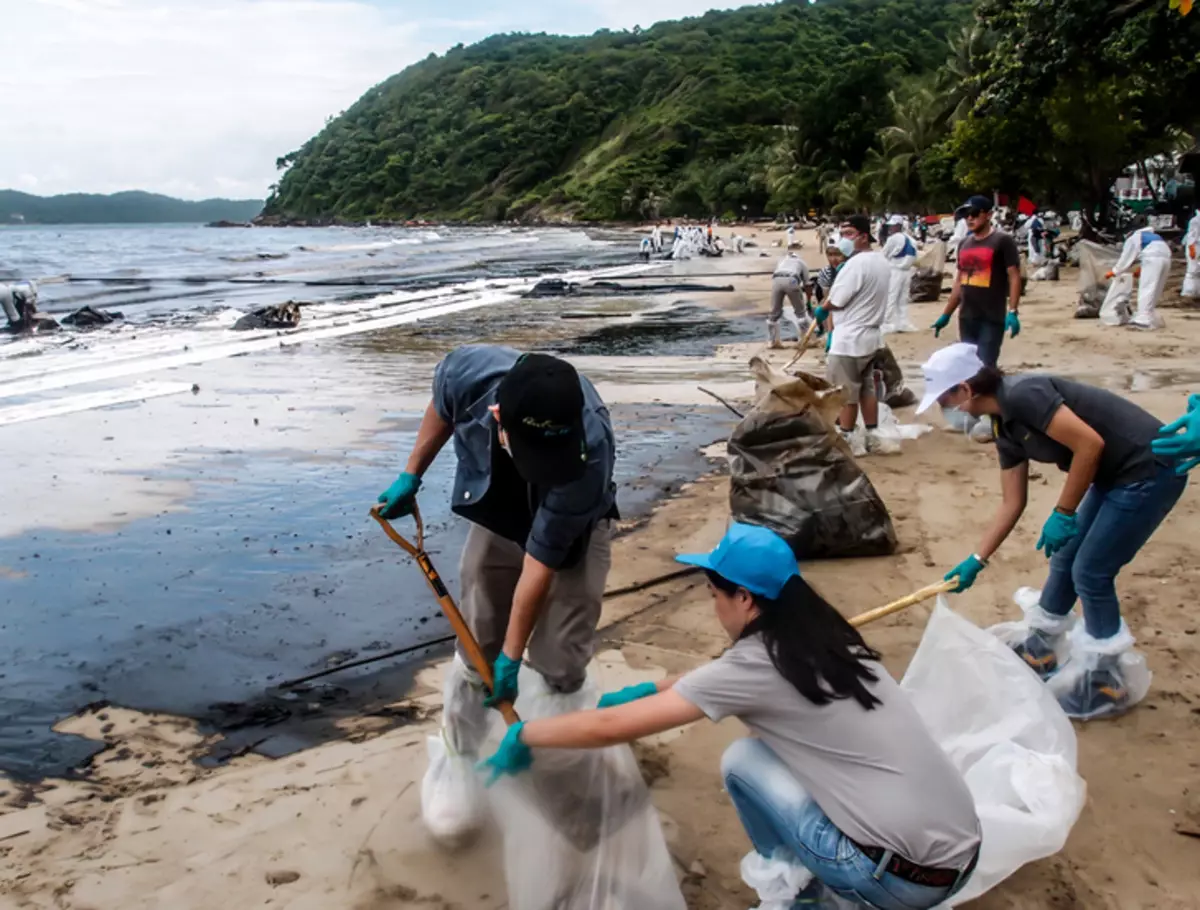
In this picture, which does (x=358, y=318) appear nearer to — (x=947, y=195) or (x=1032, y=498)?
(x=1032, y=498)

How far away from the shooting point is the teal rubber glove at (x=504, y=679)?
97.2 inches

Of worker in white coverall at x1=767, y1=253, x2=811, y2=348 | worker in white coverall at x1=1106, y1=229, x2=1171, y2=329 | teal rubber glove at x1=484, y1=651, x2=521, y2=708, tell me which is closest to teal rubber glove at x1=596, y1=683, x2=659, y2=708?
teal rubber glove at x1=484, y1=651, x2=521, y2=708

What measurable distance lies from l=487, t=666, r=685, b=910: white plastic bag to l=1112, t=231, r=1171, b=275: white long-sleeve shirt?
35.9ft

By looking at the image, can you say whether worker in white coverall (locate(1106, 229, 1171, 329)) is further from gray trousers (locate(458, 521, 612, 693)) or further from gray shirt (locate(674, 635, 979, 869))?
gray shirt (locate(674, 635, 979, 869))

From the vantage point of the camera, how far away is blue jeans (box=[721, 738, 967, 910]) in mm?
1987

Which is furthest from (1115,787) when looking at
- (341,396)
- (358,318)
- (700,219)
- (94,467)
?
(700,219)

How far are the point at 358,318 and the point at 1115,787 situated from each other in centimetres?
1560

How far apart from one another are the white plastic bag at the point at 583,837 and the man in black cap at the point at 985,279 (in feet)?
15.7

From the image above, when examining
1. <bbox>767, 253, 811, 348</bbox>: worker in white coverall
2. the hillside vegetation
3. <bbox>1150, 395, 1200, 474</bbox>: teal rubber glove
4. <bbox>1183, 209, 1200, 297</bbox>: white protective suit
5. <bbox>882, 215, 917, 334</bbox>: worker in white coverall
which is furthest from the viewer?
the hillside vegetation

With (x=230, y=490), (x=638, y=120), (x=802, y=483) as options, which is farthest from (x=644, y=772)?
(x=638, y=120)

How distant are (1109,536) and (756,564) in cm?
167

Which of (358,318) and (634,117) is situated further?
(634,117)

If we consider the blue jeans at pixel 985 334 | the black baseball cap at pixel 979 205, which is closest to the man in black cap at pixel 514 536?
the black baseball cap at pixel 979 205

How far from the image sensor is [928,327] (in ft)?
40.4
